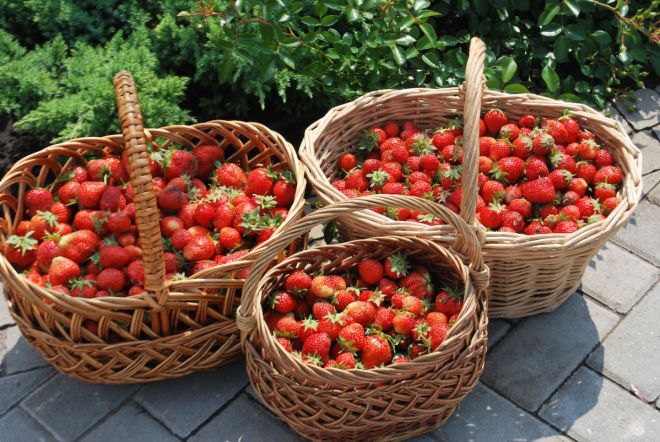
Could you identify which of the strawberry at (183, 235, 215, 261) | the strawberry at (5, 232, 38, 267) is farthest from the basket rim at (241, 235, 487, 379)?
the strawberry at (5, 232, 38, 267)

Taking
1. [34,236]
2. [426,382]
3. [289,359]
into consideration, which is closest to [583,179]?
[426,382]

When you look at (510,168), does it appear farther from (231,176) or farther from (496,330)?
(231,176)

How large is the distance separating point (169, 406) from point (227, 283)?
0.53 meters

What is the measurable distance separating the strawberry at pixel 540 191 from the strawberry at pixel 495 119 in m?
0.33

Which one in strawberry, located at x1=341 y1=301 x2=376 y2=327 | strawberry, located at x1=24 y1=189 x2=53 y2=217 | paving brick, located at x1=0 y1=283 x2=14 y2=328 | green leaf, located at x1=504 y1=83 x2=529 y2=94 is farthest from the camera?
green leaf, located at x1=504 y1=83 x2=529 y2=94

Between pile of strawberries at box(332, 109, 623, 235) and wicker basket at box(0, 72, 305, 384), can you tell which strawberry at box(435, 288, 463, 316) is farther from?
wicker basket at box(0, 72, 305, 384)

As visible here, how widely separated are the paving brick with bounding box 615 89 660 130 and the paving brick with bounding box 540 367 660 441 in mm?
1541

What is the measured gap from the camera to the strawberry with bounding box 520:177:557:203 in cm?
257

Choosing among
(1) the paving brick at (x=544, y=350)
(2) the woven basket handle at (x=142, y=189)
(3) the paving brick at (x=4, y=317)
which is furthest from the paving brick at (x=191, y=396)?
(1) the paving brick at (x=544, y=350)

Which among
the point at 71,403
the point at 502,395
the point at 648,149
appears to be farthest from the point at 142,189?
the point at 648,149

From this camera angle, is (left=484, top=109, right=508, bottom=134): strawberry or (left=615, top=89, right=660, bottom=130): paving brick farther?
(left=615, top=89, right=660, bottom=130): paving brick

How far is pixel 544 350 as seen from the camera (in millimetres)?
2660

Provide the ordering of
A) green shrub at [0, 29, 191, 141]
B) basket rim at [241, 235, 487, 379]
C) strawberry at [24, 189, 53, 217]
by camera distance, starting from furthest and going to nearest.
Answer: green shrub at [0, 29, 191, 141] → strawberry at [24, 189, 53, 217] → basket rim at [241, 235, 487, 379]

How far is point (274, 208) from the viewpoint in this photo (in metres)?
2.61
